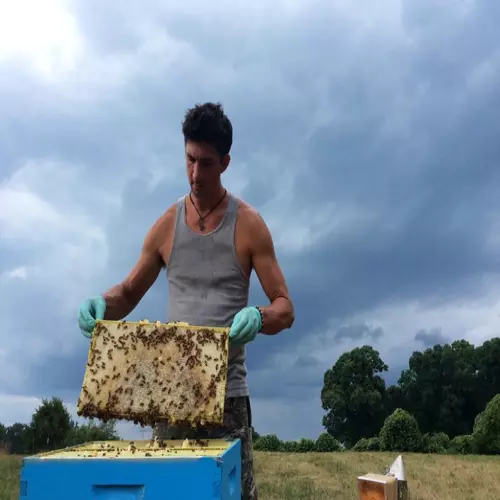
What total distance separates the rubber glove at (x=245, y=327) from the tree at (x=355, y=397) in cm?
2601

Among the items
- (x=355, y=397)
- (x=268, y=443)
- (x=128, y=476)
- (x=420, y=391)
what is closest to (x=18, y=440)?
(x=268, y=443)

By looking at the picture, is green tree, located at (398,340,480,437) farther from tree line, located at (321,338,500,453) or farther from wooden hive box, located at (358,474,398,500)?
wooden hive box, located at (358,474,398,500)

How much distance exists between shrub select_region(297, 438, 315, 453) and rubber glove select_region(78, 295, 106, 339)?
70.0ft

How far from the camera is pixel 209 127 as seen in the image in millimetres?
4320

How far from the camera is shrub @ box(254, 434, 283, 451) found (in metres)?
24.0

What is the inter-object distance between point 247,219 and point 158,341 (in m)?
1.15

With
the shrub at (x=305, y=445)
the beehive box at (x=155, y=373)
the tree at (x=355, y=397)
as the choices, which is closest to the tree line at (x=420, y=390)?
the tree at (x=355, y=397)

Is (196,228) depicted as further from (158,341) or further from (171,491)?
(171,491)

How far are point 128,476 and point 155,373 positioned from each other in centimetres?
80

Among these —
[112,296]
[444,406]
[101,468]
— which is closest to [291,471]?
[112,296]

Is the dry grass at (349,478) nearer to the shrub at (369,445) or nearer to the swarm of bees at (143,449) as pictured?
the swarm of bees at (143,449)

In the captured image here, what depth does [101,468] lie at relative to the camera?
2.95 meters

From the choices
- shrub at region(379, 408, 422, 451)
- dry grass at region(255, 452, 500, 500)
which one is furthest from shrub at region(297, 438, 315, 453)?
dry grass at region(255, 452, 500, 500)

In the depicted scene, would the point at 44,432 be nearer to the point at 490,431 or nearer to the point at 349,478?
the point at 349,478
